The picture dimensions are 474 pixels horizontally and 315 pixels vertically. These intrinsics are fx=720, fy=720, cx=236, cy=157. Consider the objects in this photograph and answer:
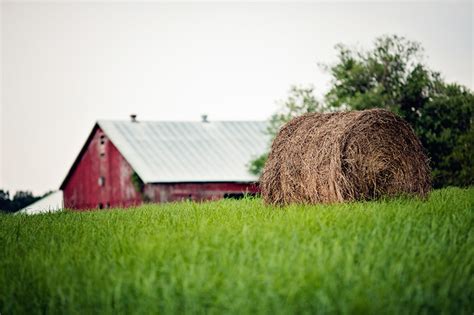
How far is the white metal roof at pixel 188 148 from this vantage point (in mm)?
36375

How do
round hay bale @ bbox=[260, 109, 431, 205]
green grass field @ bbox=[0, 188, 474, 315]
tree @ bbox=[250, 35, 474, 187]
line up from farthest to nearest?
1. tree @ bbox=[250, 35, 474, 187]
2. round hay bale @ bbox=[260, 109, 431, 205]
3. green grass field @ bbox=[0, 188, 474, 315]

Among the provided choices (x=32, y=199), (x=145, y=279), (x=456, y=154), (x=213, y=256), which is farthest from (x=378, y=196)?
(x=32, y=199)

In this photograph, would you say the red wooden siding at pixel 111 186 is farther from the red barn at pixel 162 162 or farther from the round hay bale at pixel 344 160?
the round hay bale at pixel 344 160

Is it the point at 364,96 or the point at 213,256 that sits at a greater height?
the point at 364,96

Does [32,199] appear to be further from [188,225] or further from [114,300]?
[114,300]

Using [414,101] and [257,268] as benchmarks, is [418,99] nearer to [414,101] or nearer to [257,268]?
[414,101]

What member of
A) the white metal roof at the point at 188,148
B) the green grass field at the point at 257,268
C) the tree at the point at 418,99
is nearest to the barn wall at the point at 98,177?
the white metal roof at the point at 188,148

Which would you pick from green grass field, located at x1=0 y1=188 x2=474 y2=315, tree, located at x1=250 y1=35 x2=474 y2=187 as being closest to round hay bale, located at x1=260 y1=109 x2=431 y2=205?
green grass field, located at x1=0 y1=188 x2=474 y2=315

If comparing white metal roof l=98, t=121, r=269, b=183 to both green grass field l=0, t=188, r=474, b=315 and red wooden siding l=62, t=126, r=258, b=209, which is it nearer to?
red wooden siding l=62, t=126, r=258, b=209

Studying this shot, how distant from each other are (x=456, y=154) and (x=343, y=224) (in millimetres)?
24420

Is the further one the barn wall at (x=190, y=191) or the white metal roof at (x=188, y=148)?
the white metal roof at (x=188, y=148)

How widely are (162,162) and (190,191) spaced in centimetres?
222

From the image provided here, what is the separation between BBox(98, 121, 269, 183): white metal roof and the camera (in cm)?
3638

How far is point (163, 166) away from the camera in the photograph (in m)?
36.4
